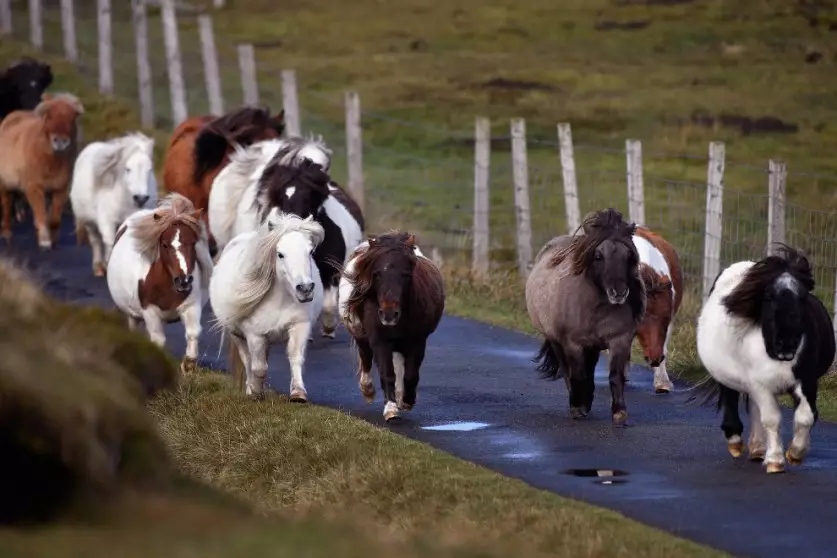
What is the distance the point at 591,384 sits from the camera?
40.7 feet

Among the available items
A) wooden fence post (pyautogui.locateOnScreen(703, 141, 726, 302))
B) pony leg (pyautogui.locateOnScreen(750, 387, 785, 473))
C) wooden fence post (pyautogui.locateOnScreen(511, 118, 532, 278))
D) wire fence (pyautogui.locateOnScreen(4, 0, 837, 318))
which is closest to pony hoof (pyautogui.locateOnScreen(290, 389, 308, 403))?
pony leg (pyautogui.locateOnScreen(750, 387, 785, 473))

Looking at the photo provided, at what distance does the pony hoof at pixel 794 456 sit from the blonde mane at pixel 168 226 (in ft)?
18.7

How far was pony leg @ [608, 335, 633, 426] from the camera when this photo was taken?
12.0 meters

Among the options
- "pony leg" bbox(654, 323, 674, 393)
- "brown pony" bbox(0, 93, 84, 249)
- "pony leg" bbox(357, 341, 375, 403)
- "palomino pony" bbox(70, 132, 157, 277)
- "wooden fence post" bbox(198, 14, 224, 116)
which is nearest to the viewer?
"pony leg" bbox(357, 341, 375, 403)

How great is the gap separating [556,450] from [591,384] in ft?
4.18

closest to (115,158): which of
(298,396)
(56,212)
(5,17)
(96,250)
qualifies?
(96,250)

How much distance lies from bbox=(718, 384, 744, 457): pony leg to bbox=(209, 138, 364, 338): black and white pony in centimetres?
455

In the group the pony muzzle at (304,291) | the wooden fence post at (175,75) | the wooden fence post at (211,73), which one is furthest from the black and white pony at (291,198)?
the wooden fence post at (175,75)

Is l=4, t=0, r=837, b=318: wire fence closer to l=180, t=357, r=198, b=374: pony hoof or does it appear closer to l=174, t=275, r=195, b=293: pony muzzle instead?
l=180, t=357, r=198, b=374: pony hoof

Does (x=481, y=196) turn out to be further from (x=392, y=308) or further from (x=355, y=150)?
(x=392, y=308)

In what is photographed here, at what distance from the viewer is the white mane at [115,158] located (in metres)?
19.9

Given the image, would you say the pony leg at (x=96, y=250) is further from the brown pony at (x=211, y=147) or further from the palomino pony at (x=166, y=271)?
the palomino pony at (x=166, y=271)

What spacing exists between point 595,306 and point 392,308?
146 cm

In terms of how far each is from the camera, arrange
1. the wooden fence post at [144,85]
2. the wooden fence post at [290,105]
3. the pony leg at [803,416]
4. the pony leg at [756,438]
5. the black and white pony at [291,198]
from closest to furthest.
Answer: the pony leg at [803,416] → the pony leg at [756,438] → the black and white pony at [291,198] → the wooden fence post at [290,105] → the wooden fence post at [144,85]
